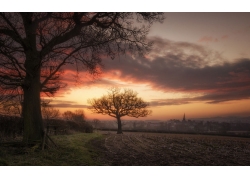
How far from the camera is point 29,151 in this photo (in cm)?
846

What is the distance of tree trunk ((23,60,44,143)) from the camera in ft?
30.8

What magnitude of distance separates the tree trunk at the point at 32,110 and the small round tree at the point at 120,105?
56.0 feet

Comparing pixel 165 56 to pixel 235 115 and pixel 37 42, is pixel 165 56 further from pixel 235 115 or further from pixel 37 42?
pixel 37 42

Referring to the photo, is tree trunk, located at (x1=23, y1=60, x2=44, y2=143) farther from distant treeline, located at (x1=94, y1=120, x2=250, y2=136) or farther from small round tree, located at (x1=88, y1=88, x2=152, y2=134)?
small round tree, located at (x1=88, y1=88, x2=152, y2=134)

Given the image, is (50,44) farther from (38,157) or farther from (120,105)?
(120,105)

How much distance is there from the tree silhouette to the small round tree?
52.4ft

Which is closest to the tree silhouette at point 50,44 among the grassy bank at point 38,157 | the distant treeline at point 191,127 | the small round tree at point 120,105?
the grassy bank at point 38,157

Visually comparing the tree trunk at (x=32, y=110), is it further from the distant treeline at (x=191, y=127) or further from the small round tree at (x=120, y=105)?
the small round tree at (x=120, y=105)

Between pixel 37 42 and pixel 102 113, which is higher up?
pixel 37 42

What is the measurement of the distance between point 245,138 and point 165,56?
6.53m

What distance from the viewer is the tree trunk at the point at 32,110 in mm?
9375

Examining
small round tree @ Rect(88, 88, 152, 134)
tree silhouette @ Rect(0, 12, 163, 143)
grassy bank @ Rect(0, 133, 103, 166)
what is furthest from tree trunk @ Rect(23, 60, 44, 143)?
small round tree @ Rect(88, 88, 152, 134)
